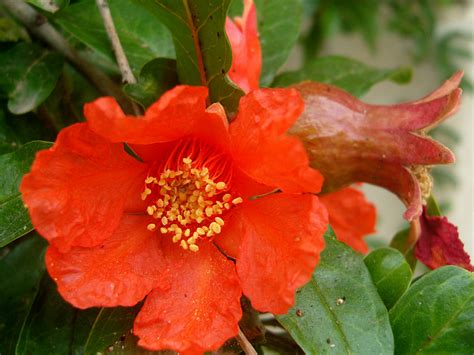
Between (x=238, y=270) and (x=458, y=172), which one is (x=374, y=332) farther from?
(x=458, y=172)

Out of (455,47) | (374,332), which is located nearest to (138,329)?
(374,332)

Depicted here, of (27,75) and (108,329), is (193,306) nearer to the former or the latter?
(108,329)

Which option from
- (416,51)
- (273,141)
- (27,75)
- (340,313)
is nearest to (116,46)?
(27,75)

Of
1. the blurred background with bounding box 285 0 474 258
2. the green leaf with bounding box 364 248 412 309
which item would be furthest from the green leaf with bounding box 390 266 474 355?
the blurred background with bounding box 285 0 474 258

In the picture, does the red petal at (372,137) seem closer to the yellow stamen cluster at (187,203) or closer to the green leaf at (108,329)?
the yellow stamen cluster at (187,203)

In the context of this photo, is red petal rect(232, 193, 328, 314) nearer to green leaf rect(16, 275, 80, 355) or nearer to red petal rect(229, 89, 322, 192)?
red petal rect(229, 89, 322, 192)

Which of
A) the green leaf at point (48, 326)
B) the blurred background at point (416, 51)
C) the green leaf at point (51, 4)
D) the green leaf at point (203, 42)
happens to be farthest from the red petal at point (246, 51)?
the blurred background at point (416, 51)
